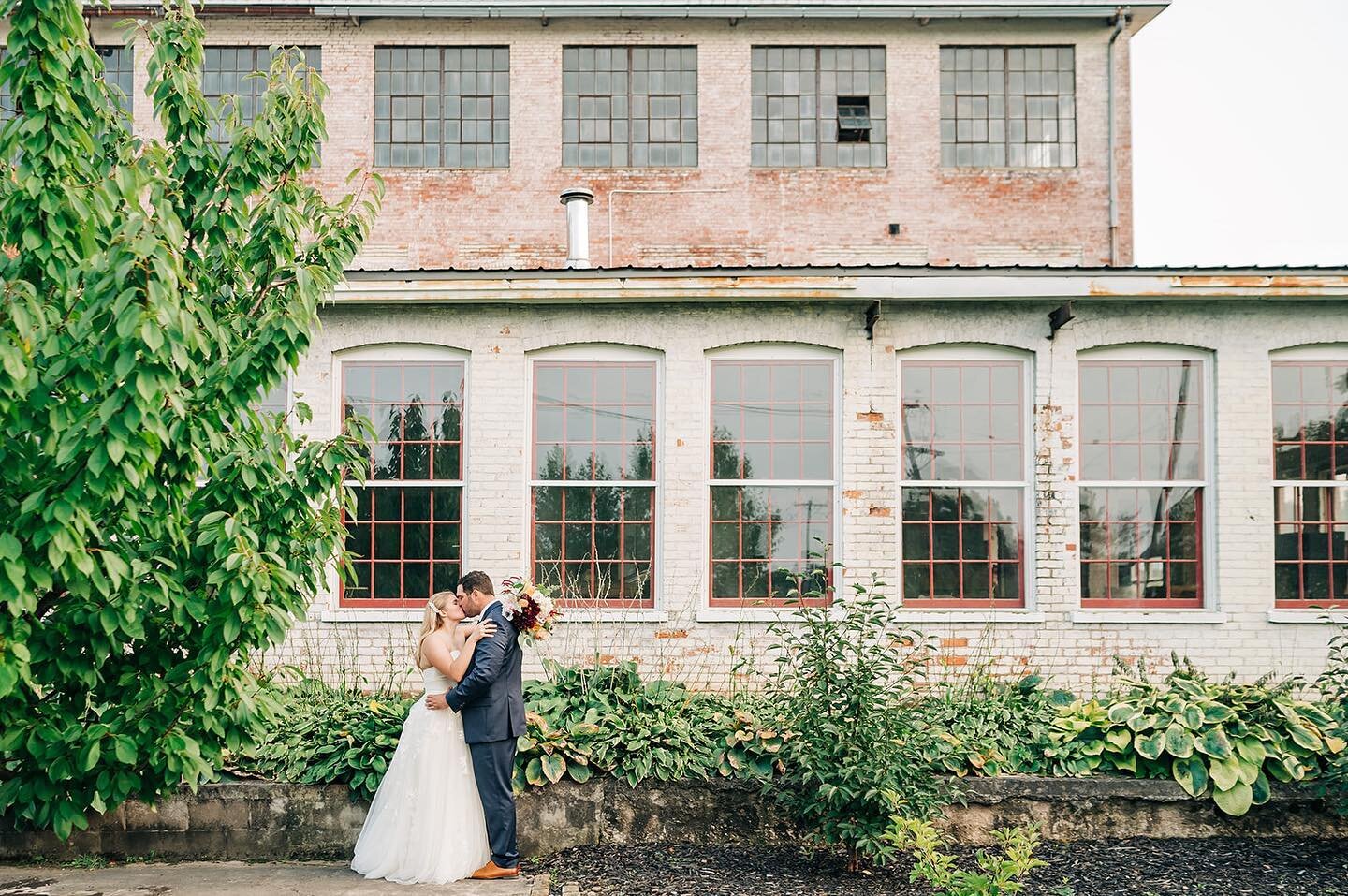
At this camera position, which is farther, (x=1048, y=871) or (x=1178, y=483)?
(x=1178, y=483)

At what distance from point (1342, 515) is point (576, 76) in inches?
490

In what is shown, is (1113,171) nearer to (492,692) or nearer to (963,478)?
(963,478)

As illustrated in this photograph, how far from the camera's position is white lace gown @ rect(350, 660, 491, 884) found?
6.39 metres

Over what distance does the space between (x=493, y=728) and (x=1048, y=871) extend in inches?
140

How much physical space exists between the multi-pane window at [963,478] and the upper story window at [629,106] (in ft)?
26.9

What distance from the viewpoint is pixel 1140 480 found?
10.0m

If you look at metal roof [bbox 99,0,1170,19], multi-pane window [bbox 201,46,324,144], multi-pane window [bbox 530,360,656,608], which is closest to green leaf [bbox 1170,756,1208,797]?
multi-pane window [bbox 530,360,656,608]

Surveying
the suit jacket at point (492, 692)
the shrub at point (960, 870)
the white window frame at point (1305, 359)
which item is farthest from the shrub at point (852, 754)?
the white window frame at point (1305, 359)

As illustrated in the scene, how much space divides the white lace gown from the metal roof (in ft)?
42.6

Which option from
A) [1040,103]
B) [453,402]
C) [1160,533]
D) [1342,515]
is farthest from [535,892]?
[1040,103]

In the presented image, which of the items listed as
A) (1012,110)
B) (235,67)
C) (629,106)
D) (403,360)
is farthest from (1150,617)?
(235,67)

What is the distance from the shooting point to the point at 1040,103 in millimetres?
16906

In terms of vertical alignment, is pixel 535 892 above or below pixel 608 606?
below

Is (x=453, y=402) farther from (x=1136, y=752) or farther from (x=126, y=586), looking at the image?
(x=1136, y=752)
